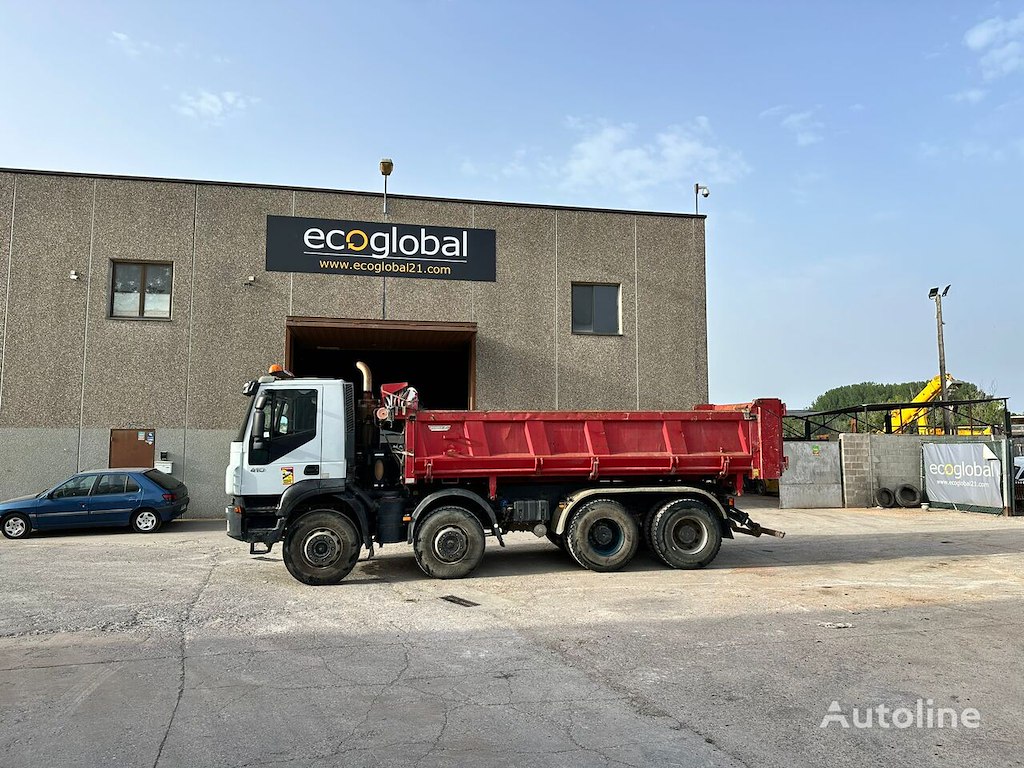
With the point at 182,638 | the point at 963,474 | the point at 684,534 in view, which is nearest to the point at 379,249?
the point at 684,534

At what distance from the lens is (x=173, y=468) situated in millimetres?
17422

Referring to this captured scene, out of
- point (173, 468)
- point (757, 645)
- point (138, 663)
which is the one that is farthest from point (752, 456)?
point (173, 468)

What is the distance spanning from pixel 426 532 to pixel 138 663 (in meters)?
4.29

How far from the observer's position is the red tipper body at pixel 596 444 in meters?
10.0

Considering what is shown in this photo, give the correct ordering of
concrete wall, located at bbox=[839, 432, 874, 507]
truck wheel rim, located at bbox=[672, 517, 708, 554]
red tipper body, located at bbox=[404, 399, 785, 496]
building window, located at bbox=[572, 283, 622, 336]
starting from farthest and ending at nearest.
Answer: concrete wall, located at bbox=[839, 432, 874, 507] < building window, located at bbox=[572, 283, 622, 336] < truck wheel rim, located at bbox=[672, 517, 708, 554] < red tipper body, located at bbox=[404, 399, 785, 496]

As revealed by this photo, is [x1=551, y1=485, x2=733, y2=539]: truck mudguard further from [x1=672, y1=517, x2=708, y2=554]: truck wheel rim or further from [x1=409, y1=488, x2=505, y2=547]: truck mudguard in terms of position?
[x1=409, y1=488, x2=505, y2=547]: truck mudguard

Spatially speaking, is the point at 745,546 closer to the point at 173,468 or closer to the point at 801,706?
the point at 801,706

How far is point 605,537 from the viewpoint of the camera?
10344mm

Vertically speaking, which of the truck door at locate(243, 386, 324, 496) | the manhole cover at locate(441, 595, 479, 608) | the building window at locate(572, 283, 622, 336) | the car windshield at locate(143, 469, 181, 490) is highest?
the building window at locate(572, 283, 622, 336)

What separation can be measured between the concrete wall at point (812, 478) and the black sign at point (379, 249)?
1081 centimetres

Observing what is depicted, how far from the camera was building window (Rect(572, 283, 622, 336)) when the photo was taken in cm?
1967

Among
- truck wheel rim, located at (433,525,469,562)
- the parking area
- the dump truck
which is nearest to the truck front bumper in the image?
the dump truck

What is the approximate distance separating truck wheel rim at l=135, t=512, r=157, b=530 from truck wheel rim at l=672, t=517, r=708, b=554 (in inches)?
420

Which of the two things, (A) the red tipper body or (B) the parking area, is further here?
(A) the red tipper body
